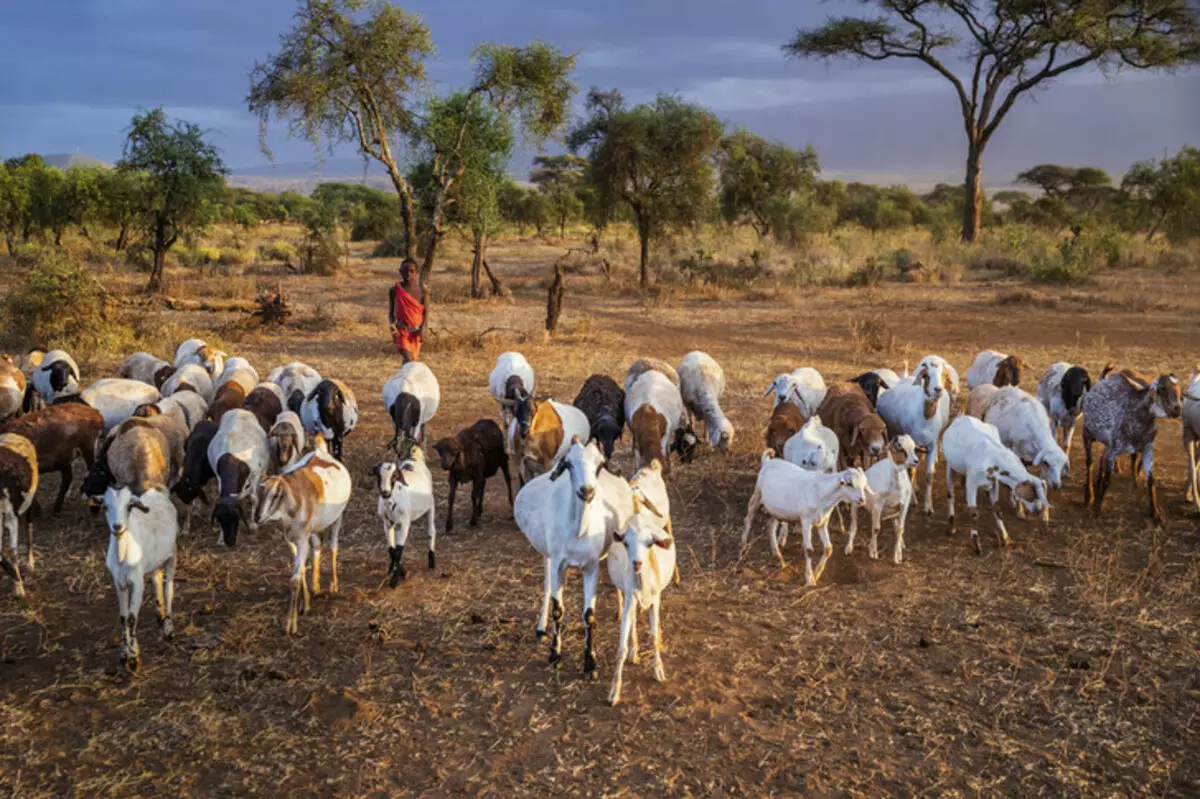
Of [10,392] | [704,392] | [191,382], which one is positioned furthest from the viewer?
[704,392]

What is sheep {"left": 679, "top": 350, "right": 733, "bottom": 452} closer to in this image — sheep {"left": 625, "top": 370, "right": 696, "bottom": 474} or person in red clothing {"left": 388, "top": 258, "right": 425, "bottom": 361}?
sheep {"left": 625, "top": 370, "right": 696, "bottom": 474}

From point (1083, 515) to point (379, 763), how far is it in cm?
757

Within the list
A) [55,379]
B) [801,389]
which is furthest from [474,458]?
[55,379]

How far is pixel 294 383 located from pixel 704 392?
501cm

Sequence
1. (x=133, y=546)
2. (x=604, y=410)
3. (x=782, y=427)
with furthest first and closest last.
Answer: (x=604, y=410), (x=782, y=427), (x=133, y=546)

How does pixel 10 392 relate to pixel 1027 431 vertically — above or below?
above

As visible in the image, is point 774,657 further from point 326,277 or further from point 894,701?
point 326,277

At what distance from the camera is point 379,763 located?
5.20 meters

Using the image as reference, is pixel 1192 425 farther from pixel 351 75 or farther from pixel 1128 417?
pixel 351 75

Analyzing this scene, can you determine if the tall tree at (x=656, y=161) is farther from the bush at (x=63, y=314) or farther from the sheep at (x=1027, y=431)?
the sheep at (x=1027, y=431)

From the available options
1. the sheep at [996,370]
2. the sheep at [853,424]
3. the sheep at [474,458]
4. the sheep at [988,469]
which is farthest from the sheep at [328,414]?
the sheep at [996,370]

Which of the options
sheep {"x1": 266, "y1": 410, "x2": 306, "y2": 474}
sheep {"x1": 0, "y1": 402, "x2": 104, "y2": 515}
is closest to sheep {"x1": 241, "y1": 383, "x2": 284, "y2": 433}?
sheep {"x1": 266, "y1": 410, "x2": 306, "y2": 474}

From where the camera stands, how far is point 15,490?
24.2 feet

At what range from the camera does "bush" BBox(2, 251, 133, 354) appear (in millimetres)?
16500
